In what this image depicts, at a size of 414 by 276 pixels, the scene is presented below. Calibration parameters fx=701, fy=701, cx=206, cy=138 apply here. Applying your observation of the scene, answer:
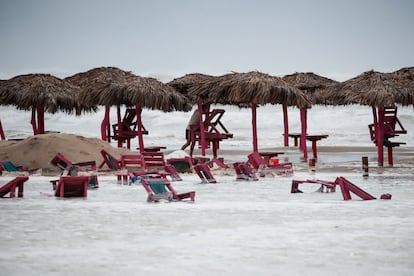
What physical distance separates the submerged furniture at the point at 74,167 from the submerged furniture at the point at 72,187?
0.89 metres

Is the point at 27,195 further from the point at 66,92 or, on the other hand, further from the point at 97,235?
the point at 66,92

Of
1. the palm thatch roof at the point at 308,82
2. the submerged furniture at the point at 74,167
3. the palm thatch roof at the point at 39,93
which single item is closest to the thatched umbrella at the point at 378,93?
the submerged furniture at the point at 74,167

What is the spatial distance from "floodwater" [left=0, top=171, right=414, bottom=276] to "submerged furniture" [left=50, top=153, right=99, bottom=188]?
802 millimetres

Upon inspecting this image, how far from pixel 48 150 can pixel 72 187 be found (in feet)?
19.6

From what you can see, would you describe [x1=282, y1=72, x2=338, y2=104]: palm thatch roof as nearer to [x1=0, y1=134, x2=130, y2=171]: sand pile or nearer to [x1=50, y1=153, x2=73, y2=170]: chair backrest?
[x1=0, y1=134, x2=130, y2=171]: sand pile

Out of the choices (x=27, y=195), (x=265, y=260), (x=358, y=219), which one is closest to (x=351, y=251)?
(x=265, y=260)


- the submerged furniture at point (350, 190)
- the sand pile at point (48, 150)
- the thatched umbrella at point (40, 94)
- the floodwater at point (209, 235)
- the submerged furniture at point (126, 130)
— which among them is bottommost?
the floodwater at point (209, 235)

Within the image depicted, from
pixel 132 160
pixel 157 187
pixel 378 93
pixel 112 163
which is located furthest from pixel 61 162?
pixel 378 93

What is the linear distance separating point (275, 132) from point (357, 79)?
128 ft

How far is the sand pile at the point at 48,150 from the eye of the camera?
1525 cm

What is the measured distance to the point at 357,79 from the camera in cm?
1666

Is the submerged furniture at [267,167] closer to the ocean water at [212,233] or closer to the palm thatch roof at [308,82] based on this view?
the ocean water at [212,233]

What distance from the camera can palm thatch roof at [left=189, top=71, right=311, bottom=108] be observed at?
16.8m

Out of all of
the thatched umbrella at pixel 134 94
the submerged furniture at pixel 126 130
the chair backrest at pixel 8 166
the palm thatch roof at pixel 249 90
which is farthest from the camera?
the submerged furniture at pixel 126 130
